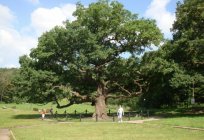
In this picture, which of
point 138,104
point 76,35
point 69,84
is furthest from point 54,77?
point 138,104

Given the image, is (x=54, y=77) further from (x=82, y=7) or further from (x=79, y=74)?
(x=82, y=7)

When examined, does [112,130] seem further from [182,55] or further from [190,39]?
[182,55]

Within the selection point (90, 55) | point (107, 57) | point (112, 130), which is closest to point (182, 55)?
point (107, 57)

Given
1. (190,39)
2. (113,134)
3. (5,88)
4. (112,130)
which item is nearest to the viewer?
(113,134)

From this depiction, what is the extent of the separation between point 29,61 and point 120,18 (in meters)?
13.1

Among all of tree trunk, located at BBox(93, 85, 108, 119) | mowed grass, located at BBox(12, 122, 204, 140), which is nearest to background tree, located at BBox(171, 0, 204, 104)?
tree trunk, located at BBox(93, 85, 108, 119)

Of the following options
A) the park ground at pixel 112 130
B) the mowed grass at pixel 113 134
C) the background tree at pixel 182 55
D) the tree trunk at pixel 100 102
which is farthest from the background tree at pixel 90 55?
the mowed grass at pixel 113 134

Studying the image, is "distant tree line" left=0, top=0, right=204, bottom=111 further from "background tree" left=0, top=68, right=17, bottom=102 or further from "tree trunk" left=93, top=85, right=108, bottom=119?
"background tree" left=0, top=68, right=17, bottom=102

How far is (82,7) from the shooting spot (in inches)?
1902

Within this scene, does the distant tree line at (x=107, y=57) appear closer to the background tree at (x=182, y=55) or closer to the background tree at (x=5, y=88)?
the background tree at (x=182, y=55)

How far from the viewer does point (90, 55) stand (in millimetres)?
→ 45906

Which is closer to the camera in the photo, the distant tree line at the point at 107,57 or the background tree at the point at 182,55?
the background tree at the point at 182,55

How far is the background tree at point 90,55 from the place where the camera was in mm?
46344

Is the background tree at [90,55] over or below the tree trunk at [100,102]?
over
